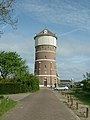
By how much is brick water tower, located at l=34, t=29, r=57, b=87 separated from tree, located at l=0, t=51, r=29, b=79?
127 ft

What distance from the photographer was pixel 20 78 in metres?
67.8

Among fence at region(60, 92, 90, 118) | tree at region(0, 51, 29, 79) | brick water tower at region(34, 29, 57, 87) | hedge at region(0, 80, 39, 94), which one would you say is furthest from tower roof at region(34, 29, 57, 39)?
fence at region(60, 92, 90, 118)

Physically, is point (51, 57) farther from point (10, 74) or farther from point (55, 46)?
point (10, 74)

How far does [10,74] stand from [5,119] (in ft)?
196

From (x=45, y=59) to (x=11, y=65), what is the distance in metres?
42.2

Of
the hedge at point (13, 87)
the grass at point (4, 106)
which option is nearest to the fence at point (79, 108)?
the grass at point (4, 106)

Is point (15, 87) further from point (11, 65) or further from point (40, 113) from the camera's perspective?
point (40, 113)

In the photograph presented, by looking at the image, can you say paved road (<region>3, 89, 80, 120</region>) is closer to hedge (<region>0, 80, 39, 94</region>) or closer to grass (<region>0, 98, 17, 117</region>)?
grass (<region>0, 98, 17, 117</region>)

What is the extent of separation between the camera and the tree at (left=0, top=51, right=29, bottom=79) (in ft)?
247

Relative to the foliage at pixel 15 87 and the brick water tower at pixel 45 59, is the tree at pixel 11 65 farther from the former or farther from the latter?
the brick water tower at pixel 45 59

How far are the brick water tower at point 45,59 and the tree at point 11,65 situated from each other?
1528 inches

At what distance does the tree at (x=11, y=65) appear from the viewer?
247 ft

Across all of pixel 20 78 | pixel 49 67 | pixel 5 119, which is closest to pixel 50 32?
pixel 49 67

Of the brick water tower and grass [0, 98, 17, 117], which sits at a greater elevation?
the brick water tower
